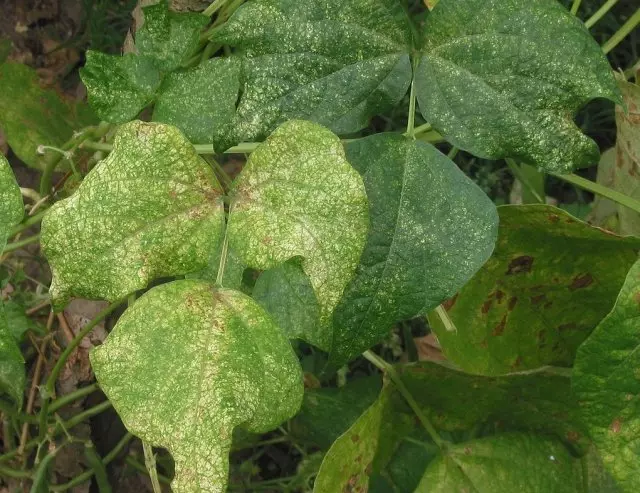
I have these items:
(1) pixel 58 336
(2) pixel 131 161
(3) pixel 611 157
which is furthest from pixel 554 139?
(1) pixel 58 336

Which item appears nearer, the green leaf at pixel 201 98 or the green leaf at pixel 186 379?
the green leaf at pixel 186 379

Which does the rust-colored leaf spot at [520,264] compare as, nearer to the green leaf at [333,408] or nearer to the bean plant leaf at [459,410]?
the bean plant leaf at [459,410]

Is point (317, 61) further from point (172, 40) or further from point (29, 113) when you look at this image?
point (29, 113)

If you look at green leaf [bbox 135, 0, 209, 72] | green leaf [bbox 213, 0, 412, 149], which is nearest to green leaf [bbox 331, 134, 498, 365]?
green leaf [bbox 213, 0, 412, 149]

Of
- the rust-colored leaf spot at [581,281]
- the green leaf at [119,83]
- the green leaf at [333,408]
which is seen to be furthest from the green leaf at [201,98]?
the green leaf at [333,408]

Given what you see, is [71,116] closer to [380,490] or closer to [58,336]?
[58,336]
